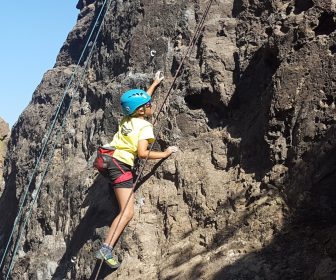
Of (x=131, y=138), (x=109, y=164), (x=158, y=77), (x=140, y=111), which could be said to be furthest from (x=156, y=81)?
(x=109, y=164)

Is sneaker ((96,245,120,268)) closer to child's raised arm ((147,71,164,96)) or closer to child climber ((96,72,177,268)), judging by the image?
child climber ((96,72,177,268))

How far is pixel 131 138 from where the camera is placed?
555cm

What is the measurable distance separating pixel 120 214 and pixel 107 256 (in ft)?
1.55

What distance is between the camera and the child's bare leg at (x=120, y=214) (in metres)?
5.24

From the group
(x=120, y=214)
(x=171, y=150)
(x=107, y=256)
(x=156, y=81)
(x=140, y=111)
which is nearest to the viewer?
(x=107, y=256)

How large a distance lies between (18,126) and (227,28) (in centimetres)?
764

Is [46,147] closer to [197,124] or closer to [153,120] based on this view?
[153,120]

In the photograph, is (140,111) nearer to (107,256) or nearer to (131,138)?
(131,138)

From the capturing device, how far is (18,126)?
482 inches

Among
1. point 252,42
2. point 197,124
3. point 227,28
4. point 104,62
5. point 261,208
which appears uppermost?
point 104,62

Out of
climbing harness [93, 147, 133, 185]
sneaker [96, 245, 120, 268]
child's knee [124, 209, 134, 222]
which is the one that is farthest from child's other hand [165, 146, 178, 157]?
sneaker [96, 245, 120, 268]

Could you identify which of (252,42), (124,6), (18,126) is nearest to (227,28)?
(252,42)

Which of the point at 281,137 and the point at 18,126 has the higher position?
the point at 18,126

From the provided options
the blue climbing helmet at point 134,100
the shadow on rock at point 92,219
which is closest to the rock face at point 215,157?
the shadow on rock at point 92,219
